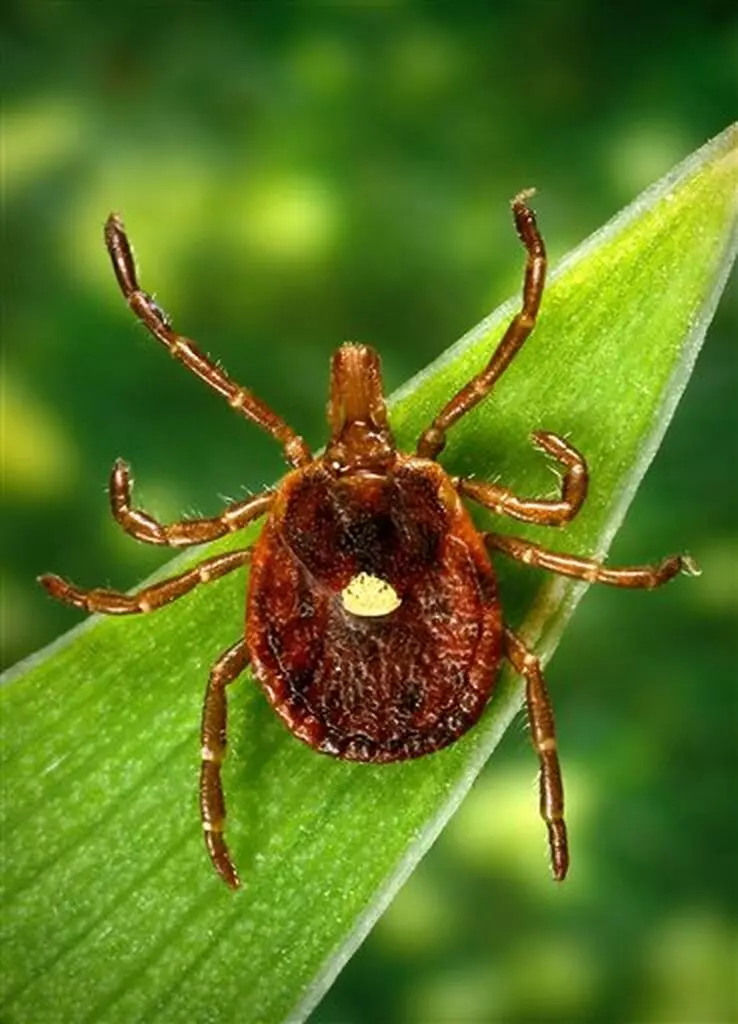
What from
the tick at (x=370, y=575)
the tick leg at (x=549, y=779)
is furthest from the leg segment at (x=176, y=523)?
the tick leg at (x=549, y=779)

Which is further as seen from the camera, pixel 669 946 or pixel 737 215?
pixel 669 946

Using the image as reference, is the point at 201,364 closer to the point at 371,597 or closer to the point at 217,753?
the point at 371,597

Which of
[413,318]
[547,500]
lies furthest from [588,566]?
[413,318]

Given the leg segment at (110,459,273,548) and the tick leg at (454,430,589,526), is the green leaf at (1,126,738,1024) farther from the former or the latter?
the leg segment at (110,459,273,548)

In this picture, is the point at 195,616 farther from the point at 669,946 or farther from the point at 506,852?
the point at 669,946

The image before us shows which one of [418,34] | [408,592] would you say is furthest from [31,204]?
[408,592]

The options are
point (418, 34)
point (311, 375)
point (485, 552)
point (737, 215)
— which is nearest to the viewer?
point (737, 215)
